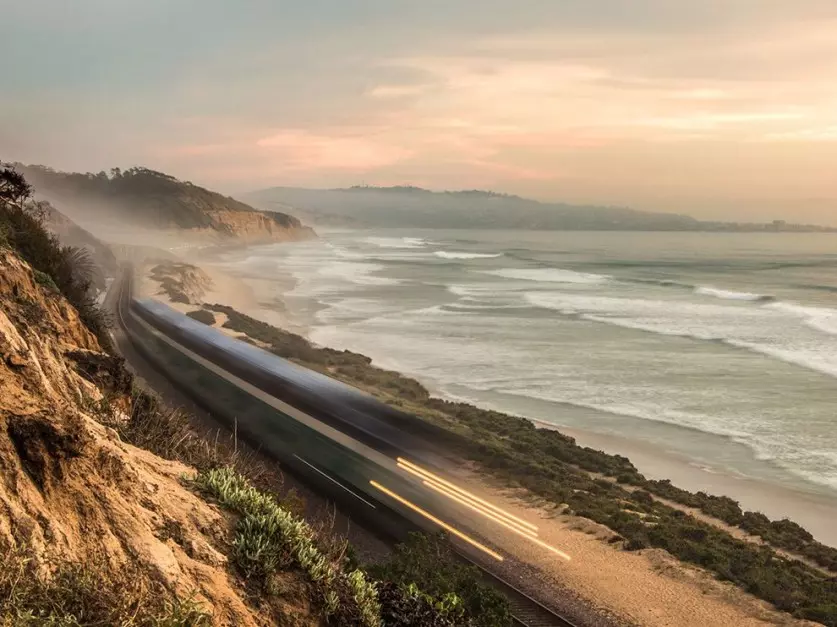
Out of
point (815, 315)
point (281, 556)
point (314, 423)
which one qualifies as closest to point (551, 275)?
point (815, 315)

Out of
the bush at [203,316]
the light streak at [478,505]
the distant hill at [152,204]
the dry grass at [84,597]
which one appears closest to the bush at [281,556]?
the dry grass at [84,597]

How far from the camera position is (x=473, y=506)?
54.0 ft

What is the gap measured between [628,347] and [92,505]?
124 feet

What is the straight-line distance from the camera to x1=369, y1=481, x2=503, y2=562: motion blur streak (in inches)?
556

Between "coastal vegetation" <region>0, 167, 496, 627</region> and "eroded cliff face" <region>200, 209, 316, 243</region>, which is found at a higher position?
"eroded cliff face" <region>200, 209, 316, 243</region>

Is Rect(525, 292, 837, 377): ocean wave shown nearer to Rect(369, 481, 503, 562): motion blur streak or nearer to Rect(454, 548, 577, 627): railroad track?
Rect(369, 481, 503, 562): motion blur streak

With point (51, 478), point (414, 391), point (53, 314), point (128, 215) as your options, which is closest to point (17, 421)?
point (51, 478)

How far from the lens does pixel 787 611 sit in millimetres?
12258

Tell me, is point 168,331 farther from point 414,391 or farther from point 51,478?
point 51,478

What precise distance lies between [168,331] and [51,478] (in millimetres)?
32894

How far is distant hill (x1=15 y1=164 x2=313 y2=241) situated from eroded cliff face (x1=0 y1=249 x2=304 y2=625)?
450ft

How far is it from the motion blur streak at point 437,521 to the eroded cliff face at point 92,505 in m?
8.00

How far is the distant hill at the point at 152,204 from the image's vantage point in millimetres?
138750

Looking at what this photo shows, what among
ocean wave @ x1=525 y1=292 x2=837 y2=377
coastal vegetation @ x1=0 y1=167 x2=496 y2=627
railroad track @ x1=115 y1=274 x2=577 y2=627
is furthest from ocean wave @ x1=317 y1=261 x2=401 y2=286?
coastal vegetation @ x1=0 y1=167 x2=496 y2=627
